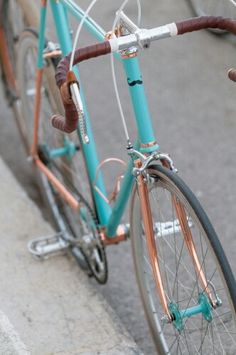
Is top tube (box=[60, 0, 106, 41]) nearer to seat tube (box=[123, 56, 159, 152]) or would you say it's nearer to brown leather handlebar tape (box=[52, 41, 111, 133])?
seat tube (box=[123, 56, 159, 152])

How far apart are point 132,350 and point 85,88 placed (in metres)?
2.50

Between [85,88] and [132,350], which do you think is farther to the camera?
[85,88]

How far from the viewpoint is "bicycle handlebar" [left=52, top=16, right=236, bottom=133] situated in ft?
6.65

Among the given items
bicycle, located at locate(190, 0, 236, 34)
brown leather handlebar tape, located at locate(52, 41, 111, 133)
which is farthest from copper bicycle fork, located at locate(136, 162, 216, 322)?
bicycle, located at locate(190, 0, 236, 34)

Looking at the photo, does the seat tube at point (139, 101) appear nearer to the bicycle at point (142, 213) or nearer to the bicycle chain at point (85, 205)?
the bicycle at point (142, 213)

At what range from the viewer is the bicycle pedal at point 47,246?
3244 mm

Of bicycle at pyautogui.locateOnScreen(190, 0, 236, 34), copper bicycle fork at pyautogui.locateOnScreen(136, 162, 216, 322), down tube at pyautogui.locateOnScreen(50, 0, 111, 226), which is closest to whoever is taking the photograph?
copper bicycle fork at pyautogui.locateOnScreen(136, 162, 216, 322)

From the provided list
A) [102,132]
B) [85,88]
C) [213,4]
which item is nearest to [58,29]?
[102,132]

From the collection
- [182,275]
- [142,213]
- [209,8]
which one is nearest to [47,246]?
[182,275]

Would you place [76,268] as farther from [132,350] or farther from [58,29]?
[58,29]

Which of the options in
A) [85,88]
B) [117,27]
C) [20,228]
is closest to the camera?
[117,27]

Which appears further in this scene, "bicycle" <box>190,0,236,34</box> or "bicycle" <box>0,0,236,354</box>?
"bicycle" <box>190,0,236,34</box>

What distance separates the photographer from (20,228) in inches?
135

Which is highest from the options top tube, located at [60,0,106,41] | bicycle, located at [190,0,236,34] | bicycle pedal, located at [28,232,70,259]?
bicycle, located at [190,0,236,34]
